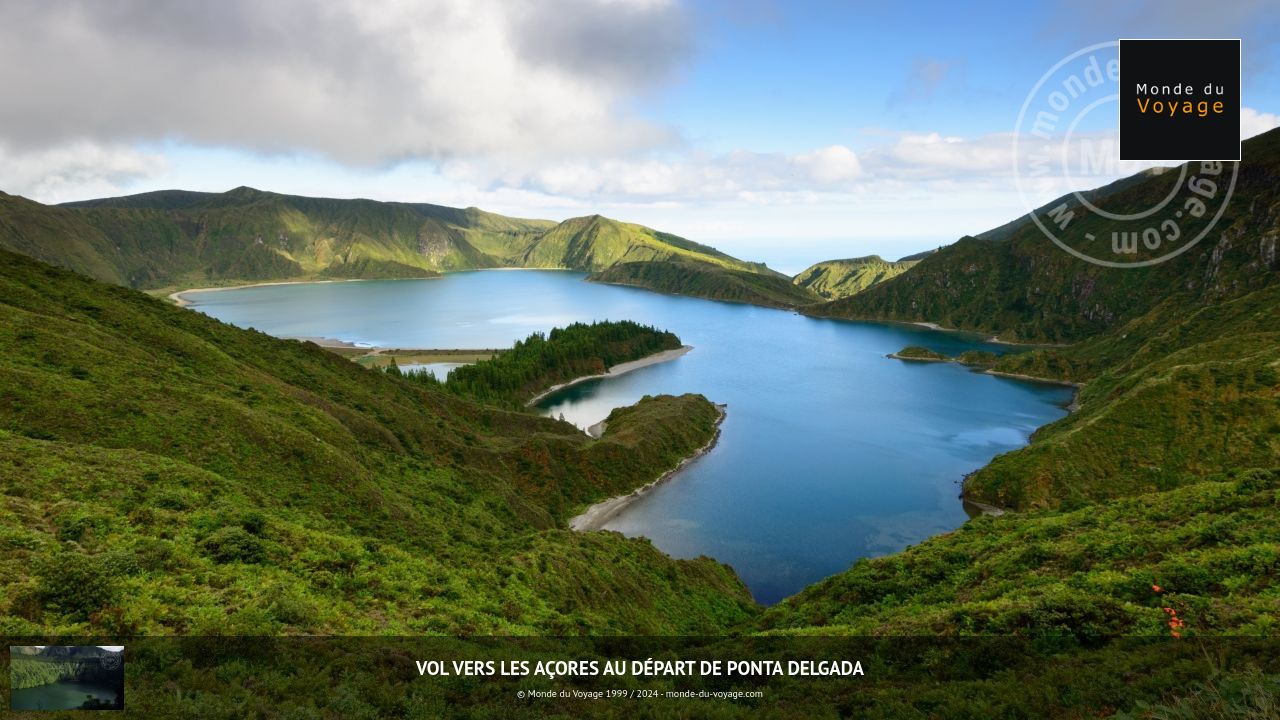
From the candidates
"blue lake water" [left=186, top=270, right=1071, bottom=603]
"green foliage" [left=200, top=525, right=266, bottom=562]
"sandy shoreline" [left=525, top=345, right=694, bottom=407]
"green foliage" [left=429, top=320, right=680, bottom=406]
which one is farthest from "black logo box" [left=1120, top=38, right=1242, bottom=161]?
"sandy shoreline" [left=525, top=345, right=694, bottom=407]

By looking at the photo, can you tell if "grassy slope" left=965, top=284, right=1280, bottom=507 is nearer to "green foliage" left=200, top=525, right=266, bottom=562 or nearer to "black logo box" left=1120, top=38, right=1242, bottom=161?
"black logo box" left=1120, top=38, right=1242, bottom=161

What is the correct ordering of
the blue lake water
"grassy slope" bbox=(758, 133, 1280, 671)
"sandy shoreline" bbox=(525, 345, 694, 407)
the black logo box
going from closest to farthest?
"grassy slope" bbox=(758, 133, 1280, 671), the black logo box, the blue lake water, "sandy shoreline" bbox=(525, 345, 694, 407)

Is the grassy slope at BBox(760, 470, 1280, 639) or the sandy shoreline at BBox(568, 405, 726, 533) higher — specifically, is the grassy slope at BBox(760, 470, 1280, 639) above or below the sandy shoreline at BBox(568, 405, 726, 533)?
above

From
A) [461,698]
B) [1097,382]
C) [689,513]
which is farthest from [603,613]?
[1097,382]

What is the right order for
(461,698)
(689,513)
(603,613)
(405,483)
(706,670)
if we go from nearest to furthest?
(461,698) < (706,670) < (603,613) < (405,483) < (689,513)

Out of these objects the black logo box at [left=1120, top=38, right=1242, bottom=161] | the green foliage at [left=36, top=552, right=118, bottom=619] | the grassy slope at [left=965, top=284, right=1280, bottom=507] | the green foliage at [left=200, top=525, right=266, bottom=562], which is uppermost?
the black logo box at [left=1120, top=38, right=1242, bottom=161]

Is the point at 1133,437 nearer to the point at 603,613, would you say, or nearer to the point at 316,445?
the point at 603,613

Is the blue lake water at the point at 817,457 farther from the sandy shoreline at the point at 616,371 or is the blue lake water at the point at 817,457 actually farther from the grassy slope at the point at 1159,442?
the grassy slope at the point at 1159,442
